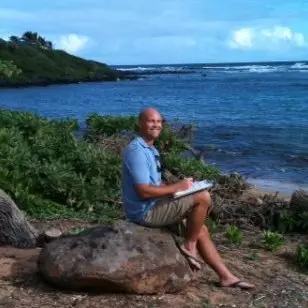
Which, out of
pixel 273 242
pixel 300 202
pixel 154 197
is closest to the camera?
pixel 154 197

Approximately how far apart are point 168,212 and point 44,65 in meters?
72.7

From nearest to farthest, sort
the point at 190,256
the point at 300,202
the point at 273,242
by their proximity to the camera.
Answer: the point at 190,256, the point at 273,242, the point at 300,202

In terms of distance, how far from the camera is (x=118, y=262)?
5.09 metres

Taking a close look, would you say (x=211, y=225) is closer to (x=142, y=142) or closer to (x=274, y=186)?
(x=142, y=142)

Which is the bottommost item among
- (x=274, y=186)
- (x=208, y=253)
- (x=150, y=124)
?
(x=274, y=186)

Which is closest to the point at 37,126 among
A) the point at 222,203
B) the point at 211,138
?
the point at 222,203

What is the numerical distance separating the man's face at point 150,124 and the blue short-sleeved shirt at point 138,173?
77 millimetres

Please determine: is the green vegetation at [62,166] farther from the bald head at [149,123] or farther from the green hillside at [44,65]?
the green hillside at [44,65]

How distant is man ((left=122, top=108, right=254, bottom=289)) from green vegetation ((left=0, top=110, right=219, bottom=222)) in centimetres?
279

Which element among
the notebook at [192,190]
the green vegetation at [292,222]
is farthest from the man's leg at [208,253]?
the green vegetation at [292,222]

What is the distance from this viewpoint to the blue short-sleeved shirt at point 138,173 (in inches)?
204

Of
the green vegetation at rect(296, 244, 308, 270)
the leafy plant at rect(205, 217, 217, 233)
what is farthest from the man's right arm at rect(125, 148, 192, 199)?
the leafy plant at rect(205, 217, 217, 233)

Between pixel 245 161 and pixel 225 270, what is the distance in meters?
12.5

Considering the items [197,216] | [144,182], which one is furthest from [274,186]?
[144,182]
